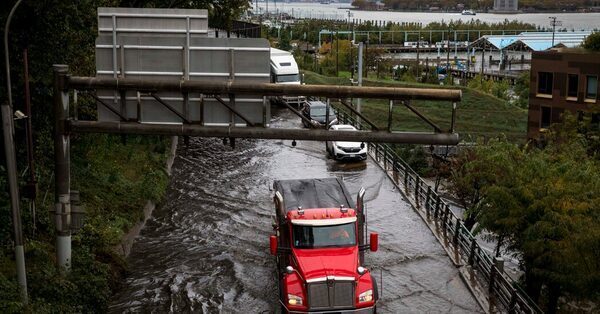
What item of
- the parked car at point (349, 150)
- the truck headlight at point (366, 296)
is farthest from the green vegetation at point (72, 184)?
the parked car at point (349, 150)

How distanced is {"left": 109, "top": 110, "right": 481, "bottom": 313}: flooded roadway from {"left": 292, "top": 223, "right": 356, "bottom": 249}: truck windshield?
2516mm

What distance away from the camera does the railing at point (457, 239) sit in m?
19.0

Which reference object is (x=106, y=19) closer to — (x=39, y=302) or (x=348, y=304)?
(x=39, y=302)

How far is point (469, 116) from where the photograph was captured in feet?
236

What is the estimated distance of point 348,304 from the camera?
16.4m

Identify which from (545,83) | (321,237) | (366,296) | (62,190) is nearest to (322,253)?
(321,237)

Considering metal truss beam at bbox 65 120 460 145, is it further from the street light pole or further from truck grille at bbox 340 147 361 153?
truck grille at bbox 340 147 361 153

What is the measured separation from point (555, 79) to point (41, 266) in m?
44.0

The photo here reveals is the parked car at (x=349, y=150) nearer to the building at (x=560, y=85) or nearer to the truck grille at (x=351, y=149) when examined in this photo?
the truck grille at (x=351, y=149)

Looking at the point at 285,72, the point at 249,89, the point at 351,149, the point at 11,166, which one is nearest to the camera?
the point at 11,166

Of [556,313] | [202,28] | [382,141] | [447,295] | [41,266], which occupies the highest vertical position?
[202,28]

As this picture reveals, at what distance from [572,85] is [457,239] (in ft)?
108

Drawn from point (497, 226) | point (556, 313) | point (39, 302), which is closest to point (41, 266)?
point (39, 302)

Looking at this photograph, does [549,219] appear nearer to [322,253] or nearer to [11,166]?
[322,253]
